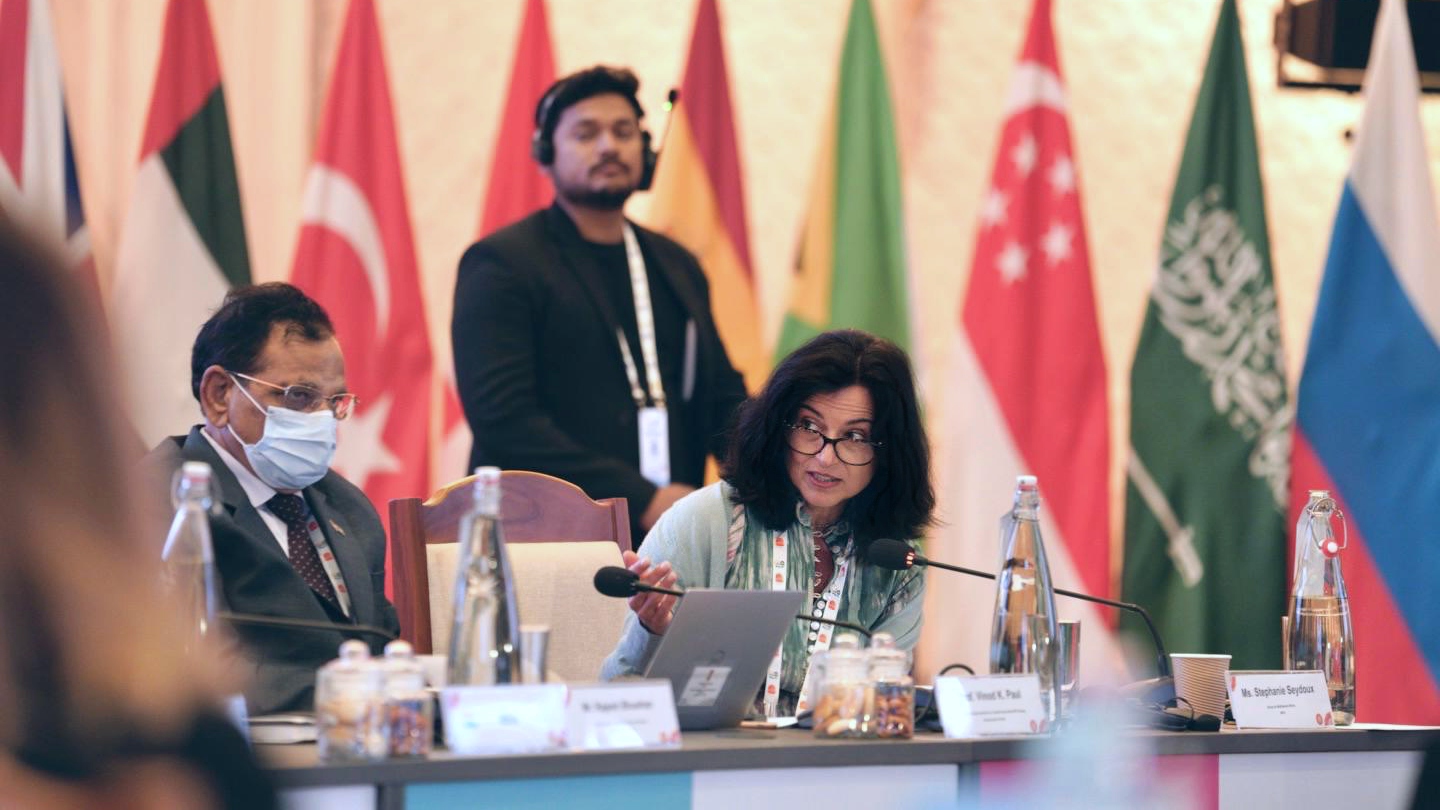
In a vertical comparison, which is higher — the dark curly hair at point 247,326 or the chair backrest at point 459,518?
the dark curly hair at point 247,326

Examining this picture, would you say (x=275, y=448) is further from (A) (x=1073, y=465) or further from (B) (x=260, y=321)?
(A) (x=1073, y=465)

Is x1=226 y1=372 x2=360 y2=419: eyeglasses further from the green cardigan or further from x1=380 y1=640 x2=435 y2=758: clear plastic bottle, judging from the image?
x1=380 y1=640 x2=435 y2=758: clear plastic bottle

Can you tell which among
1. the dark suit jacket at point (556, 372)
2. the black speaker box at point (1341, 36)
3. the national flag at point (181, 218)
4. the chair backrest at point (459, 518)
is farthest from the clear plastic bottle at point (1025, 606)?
the black speaker box at point (1341, 36)

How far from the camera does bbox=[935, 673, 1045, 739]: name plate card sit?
1.91 metres

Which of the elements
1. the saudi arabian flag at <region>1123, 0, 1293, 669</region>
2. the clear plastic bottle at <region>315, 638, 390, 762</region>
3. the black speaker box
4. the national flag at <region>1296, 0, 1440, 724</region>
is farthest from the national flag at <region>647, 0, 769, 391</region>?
the clear plastic bottle at <region>315, 638, 390, 762</region>

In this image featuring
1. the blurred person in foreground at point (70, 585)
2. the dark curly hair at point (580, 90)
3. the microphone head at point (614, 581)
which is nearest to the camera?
the blurred person in foreground at point (70, 585)

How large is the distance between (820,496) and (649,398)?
1.17 metres

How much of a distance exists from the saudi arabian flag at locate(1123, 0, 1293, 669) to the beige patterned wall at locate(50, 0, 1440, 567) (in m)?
0.60

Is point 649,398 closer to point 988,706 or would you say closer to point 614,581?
point 614,581

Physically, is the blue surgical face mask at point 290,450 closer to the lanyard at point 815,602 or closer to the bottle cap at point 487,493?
the lanyard at point 815,602

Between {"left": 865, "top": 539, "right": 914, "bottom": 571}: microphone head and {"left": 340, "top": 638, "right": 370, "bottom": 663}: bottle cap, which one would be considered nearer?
{"left": 340, "top": 638, "right": 370, "bottom": 663}: bottle cap

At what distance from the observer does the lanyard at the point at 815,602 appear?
96.3 inches

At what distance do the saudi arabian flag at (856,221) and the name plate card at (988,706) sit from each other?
8.35 feet

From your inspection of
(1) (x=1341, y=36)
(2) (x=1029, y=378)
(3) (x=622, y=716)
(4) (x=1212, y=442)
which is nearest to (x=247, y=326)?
(3) (x=622, y=716)
